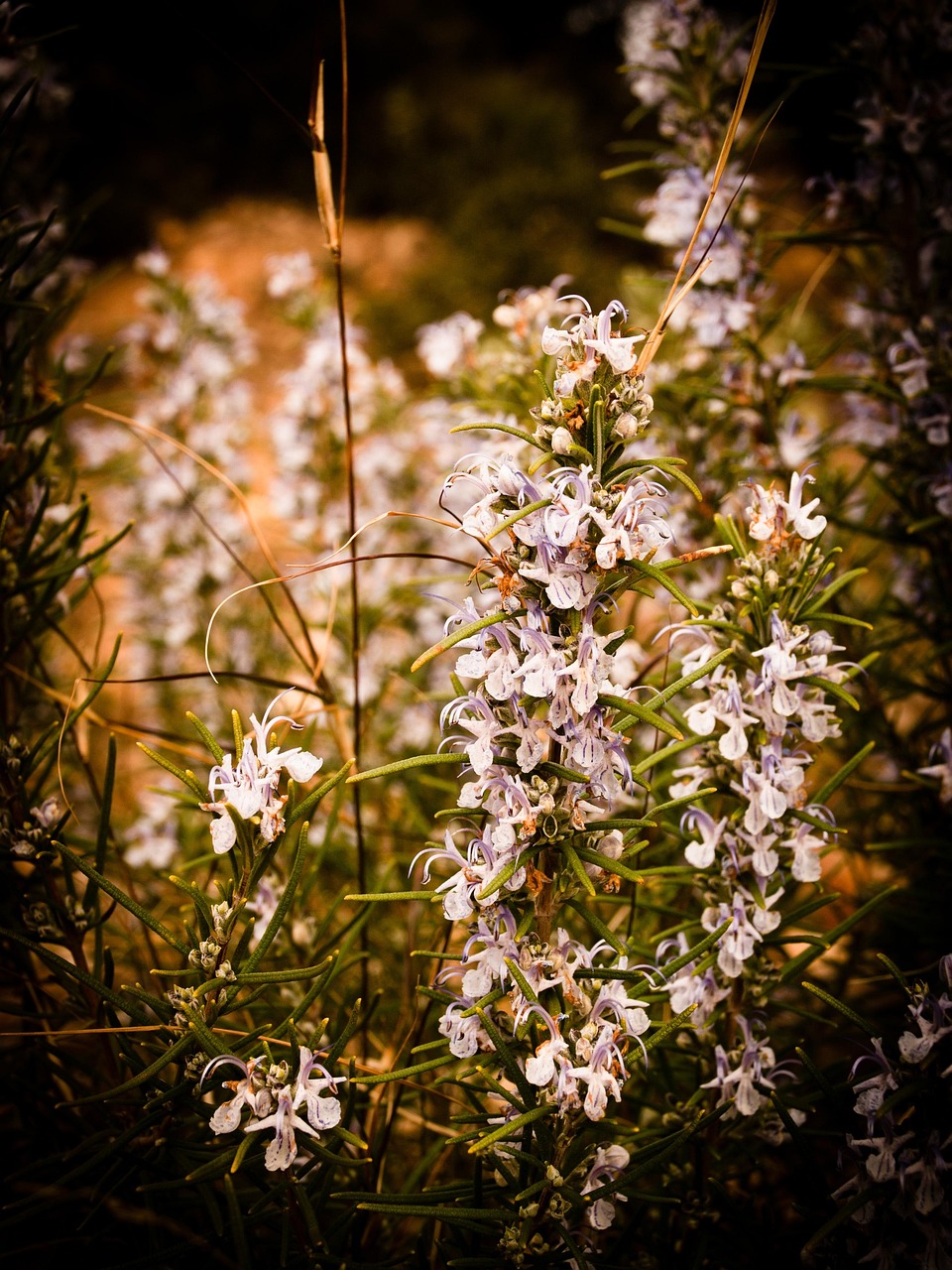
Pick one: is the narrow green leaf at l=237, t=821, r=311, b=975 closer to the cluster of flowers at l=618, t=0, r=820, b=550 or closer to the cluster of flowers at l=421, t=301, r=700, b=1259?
the cluster of flowers at l=421, t=301, r=700, b=1259

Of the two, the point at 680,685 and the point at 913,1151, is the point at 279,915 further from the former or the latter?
the point at 913,1151

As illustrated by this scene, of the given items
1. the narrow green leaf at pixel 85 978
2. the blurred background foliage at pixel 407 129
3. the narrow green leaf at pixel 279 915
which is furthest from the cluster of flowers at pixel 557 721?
the blurred background foliage at pixel 407 129

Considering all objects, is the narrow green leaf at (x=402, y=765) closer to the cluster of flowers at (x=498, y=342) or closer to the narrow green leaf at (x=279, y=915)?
the narrow green leaf at (x=279, y=915)

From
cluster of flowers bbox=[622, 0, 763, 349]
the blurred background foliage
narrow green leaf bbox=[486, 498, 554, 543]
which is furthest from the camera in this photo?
the blurred background foliage

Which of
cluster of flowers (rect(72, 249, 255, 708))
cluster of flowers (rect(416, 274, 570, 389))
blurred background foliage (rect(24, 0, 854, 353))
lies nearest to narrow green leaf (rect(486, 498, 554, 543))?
cluster of flowers (rect(416, 274, 570, 389))

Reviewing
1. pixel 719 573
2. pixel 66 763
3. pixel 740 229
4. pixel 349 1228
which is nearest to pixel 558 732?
pixel 349 1228

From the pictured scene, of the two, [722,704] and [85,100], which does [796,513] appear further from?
[85,100]
